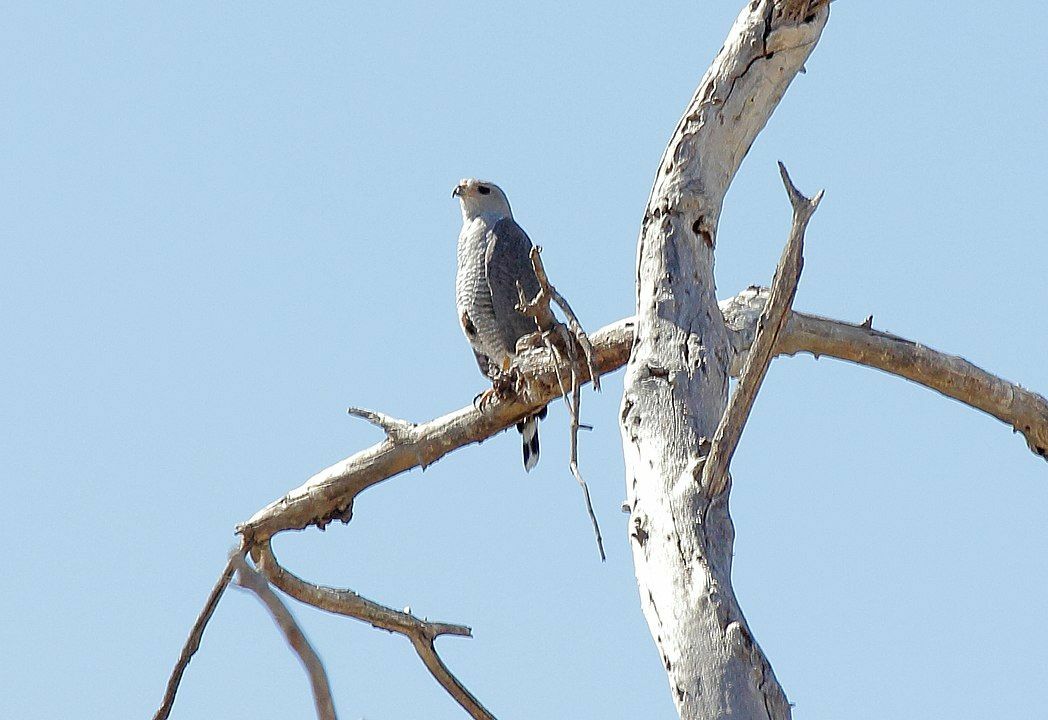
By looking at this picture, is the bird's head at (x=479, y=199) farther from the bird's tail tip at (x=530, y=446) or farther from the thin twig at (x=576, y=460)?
the thin twig at (x=576, y=460)


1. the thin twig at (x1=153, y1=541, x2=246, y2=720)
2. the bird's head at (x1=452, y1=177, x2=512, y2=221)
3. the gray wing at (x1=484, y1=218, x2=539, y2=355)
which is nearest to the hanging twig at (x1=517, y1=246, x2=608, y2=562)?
the thin twig at (x1=153, y1=541, x2=246, y2=720)

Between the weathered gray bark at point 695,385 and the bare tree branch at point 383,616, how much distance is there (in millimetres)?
1569

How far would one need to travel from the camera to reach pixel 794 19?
13.7ft

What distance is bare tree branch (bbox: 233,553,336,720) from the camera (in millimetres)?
1059

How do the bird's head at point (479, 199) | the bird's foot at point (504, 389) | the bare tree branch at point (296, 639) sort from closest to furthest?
the bare tree branch at point (296, 639) → the bird's foot at point (504, 389) → the bird's head at point (479, 199)

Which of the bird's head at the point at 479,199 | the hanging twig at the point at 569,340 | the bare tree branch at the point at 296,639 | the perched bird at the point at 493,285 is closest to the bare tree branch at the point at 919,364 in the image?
the hanging twig at the point at 569,340

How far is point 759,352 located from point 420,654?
247 cm

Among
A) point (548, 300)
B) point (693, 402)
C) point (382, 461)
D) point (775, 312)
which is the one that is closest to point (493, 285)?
point (382, 461)

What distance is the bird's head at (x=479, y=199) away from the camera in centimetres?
780

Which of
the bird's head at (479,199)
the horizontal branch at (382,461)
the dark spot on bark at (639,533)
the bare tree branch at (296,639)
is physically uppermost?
the bird's head at (479,199)

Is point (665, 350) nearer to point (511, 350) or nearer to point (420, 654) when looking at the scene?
point (420, 654)

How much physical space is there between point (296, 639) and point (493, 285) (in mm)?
6122

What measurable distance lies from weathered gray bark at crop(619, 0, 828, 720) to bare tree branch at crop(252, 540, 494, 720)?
1.57 meters

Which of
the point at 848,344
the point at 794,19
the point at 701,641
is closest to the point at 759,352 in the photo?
the point at 701,641
